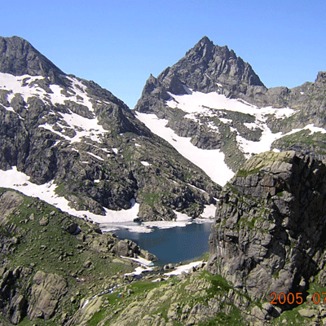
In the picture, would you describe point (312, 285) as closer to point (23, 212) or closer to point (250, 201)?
point (250, 201)

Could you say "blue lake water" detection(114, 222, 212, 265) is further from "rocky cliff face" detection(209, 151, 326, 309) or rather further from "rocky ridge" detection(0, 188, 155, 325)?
"rocky cliff face" detection(209, 151, 326, 309)

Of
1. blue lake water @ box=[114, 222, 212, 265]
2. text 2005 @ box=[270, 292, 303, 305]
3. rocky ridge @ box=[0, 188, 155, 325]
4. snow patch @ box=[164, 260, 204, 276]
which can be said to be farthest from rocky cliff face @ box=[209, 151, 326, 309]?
blue lake water @ box=[114, 222, 212, 265]

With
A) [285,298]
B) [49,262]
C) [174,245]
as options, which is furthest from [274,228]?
[174,245]

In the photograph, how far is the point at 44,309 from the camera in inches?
3647

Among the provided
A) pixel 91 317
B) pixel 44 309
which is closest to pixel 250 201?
pixel 91 317

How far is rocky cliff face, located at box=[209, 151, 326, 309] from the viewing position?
2608 inches

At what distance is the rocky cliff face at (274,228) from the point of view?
66.2m

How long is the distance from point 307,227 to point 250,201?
999cm

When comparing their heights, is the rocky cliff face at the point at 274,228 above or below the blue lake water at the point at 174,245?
above

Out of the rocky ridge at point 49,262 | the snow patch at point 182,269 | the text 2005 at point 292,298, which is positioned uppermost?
the rocky ridge at point 49,262

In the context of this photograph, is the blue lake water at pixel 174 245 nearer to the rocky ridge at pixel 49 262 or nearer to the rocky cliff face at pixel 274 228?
the rocky ridge at pixel 49 262

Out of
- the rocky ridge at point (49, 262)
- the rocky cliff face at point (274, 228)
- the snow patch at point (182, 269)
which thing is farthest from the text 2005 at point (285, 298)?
the rocky ridge at point (49, 262)

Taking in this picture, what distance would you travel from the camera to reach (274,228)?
67188mm

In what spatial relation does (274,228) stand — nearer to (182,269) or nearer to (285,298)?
(285,298)
